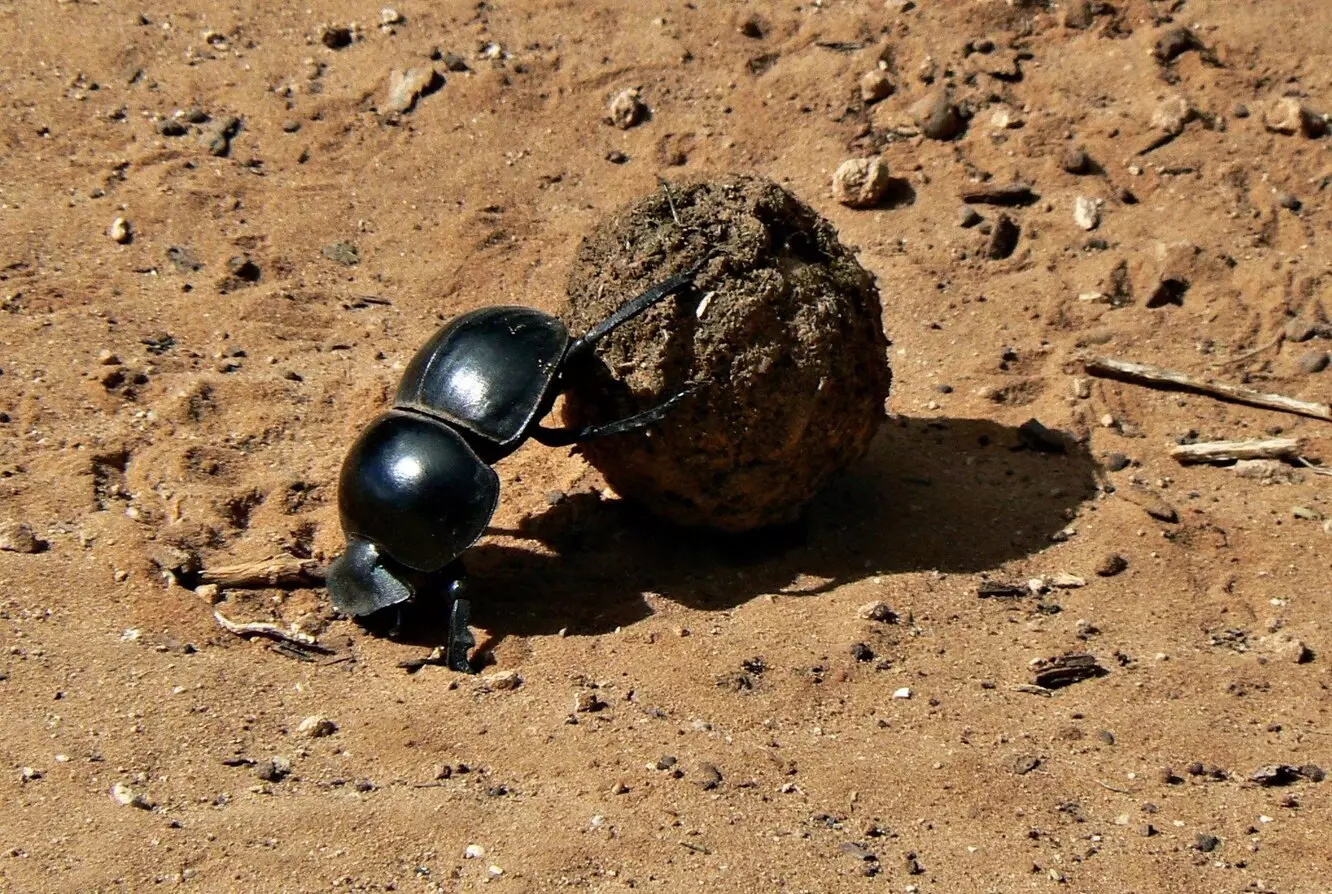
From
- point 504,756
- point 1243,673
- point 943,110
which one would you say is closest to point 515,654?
point 504,756

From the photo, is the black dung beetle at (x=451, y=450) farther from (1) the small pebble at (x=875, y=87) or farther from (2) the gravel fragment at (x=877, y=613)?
(1) the small pebble at (x=875, y=87)

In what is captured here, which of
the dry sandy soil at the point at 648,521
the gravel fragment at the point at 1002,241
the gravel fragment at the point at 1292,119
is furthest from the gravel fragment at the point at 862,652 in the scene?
the gravel fragment at the point at 1292,119

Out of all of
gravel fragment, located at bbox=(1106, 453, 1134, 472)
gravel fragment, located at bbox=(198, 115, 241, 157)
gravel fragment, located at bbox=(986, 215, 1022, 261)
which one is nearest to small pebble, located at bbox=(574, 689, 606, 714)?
gravel fragment, located at bbox=(1106, 453, 1134, 472)

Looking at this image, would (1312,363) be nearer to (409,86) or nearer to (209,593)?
(209,593)

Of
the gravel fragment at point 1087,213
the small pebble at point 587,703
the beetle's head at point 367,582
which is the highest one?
the beetle's head at point 367,582

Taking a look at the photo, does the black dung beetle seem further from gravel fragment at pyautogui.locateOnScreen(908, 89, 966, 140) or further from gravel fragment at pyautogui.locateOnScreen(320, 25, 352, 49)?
gravel fragment at pyautogui.locateOnScreen(320, 25, 352, 49)

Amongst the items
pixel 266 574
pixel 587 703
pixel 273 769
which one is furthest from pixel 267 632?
pixel 587 703

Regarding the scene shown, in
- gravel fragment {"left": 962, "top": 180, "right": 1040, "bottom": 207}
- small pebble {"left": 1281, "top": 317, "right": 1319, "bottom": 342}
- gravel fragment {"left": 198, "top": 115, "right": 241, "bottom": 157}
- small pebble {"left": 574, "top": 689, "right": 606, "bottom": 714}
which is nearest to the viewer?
small pebble {"left": 574, "top": 689, "right": 606, "bottom": 714}
